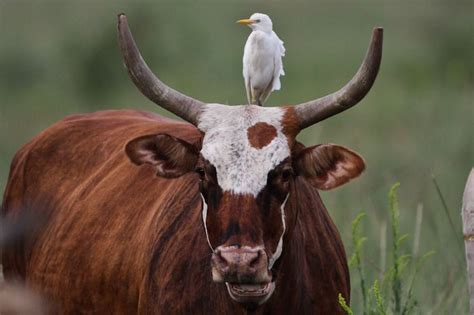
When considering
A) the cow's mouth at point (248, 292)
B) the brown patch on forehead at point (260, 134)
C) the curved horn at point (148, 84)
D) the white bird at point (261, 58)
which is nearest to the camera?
the cow's mouth at point (248, 292)

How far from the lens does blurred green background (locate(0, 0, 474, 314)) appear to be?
1277cm

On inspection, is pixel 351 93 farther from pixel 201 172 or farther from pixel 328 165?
pixel 201 172

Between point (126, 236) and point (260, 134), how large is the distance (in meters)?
1.45

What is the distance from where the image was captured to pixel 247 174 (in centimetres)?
712

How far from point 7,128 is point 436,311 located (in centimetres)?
966

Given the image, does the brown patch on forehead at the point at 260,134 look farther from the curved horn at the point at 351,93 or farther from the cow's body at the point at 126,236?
the cow's body at the point at 126,236

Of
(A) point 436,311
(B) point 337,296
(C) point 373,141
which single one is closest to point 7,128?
(C) point 373,141

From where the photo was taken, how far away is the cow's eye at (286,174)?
7.27m

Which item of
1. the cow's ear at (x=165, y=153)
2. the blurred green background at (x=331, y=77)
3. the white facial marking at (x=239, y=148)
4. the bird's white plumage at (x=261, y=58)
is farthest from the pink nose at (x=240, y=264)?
the blurred green background at (x=331, y=77)

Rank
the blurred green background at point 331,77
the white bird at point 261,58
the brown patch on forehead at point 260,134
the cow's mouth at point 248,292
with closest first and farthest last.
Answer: the cow's mouth at point 248,292 → the brown patch on forehead at point 260,134 → the white bird at point 261,58 → the blurred green background at point 331,77

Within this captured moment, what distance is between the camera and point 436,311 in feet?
30.9

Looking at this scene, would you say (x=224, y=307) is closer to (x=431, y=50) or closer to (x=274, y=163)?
(x=274, y=163)

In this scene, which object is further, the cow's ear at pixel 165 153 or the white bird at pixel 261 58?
the white bird at pixel 261 58

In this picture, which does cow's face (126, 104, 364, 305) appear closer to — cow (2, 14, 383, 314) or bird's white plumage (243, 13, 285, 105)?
cow (2, 14, 383, 314)
